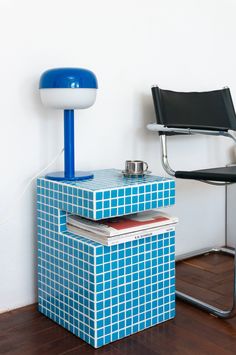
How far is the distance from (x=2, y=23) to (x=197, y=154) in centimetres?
117

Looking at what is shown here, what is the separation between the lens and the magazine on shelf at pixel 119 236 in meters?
1.44

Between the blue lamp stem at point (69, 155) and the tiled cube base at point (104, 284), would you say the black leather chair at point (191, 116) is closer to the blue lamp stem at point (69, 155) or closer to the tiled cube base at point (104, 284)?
the tiled cube base at point (104, 284)

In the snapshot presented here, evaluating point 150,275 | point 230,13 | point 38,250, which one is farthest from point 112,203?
point 230,13

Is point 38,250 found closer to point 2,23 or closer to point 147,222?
point 147,222

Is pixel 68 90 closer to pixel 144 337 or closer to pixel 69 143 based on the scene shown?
pixel 69 143

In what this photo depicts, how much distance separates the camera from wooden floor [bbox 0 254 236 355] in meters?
1.46

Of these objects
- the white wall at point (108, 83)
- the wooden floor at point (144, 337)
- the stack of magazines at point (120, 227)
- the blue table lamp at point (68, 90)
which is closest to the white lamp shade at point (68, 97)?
the blue table lamp at point (68, 90)

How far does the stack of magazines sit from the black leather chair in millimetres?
202

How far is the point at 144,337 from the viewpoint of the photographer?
60.8 inches

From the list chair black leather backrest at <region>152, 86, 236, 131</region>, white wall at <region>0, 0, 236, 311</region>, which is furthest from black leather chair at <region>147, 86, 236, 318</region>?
white wall at <region>0, 0, 236, 311</region>

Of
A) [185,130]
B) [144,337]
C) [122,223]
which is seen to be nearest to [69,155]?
[122,223]

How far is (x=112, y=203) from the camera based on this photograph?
1470 millimetres

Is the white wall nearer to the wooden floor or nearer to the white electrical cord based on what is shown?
the white electrical cord

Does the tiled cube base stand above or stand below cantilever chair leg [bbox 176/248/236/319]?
above
